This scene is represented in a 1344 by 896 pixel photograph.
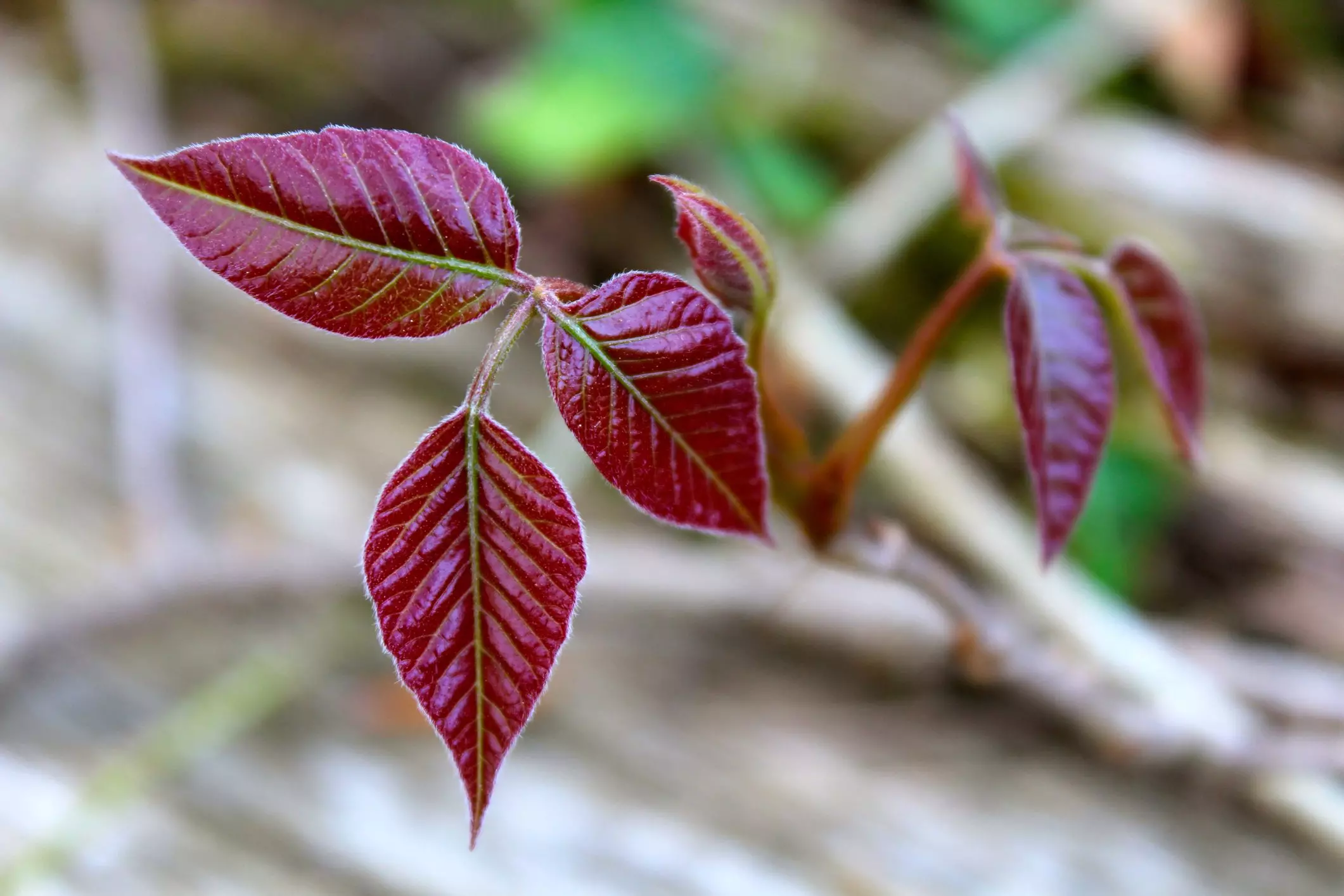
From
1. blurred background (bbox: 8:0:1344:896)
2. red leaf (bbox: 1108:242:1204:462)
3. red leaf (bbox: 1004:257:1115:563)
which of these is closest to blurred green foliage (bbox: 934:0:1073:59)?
blurred background (bbox: 8:0:1344:896)

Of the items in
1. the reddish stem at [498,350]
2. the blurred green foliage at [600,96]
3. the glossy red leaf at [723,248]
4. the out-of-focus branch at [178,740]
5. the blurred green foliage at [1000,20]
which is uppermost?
the blurred green foliage at [1000,20]

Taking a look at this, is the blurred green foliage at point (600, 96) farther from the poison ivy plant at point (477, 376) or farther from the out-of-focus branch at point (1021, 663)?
the poison ivy plant at point (477, 376)

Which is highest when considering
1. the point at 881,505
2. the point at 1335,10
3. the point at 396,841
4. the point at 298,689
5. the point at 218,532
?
the point at 1335,10

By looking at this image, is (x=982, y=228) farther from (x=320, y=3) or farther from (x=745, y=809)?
(x=320, y=3)

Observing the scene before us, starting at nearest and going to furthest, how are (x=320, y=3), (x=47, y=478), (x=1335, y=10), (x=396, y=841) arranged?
(x=396, y=841), (x=47, y=478), (x=1335, y=10), (x=320, y=3)

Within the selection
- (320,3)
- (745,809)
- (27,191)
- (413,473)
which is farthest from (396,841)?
(320,3)

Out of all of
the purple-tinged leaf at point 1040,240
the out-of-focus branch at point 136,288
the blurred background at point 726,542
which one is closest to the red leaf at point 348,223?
the purple-tinged leaf at point 1040,240

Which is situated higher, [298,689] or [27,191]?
[27,191]

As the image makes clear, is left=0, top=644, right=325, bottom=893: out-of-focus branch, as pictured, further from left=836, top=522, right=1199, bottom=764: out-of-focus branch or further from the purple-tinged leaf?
the purple-tinged leaf
